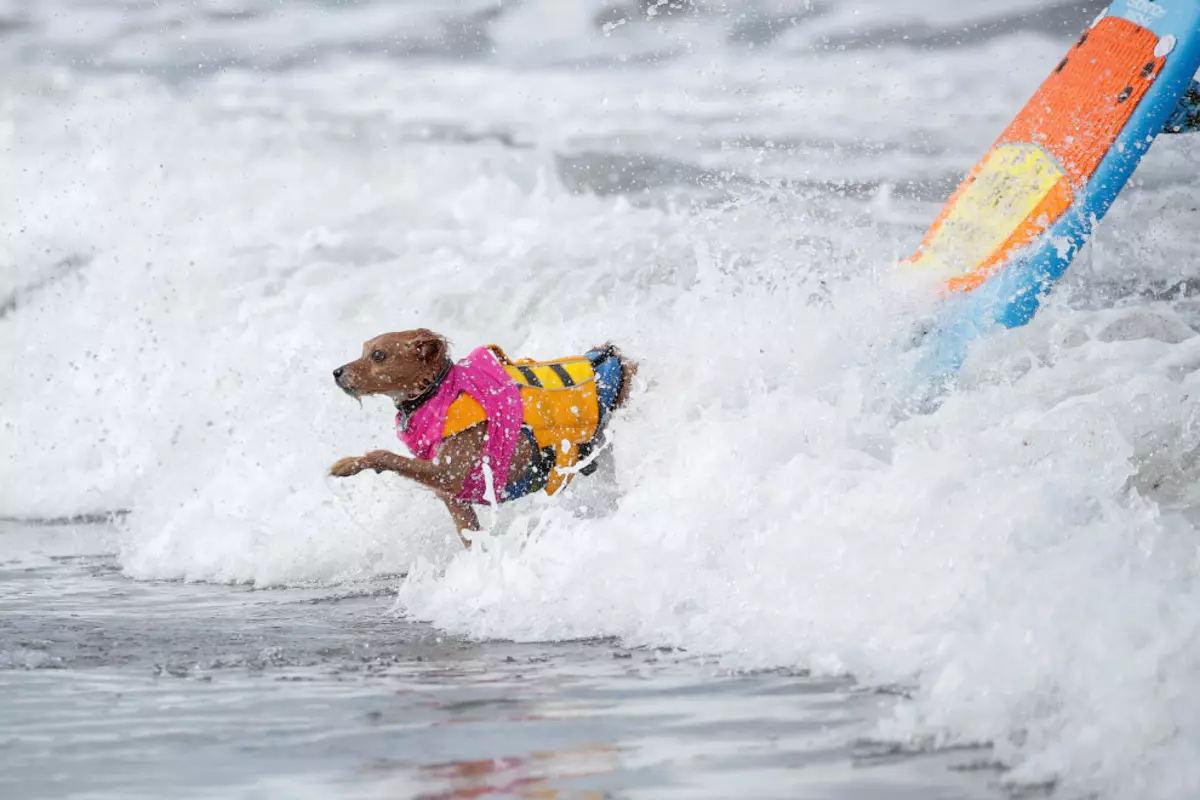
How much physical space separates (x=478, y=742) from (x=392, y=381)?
8.23 feet

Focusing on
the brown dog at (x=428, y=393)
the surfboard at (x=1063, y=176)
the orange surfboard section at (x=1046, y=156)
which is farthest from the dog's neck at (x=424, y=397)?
the orange surfboard section at (x=1046, y=156)

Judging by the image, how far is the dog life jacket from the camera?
5.47 m

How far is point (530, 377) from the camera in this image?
226 inches

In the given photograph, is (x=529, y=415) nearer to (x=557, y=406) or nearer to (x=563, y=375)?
(x=557, y=406)

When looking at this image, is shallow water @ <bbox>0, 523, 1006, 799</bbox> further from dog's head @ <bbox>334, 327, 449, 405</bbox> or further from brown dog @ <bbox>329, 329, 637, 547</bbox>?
dog's head @ <bbox>334, 327, 449, 405</bbox>

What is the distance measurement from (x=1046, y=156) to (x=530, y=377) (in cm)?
350

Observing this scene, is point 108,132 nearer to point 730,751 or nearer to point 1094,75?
point 1094,75

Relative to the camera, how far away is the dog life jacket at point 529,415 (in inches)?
215

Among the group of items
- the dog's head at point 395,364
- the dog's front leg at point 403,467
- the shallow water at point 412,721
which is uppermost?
the dog's head at point 395,364

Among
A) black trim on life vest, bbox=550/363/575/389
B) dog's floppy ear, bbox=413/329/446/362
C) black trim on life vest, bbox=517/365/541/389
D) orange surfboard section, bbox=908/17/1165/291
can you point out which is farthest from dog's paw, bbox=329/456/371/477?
orange surfboard section, bbox=908/17/1165/291

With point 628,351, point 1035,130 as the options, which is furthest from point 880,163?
point 628,351

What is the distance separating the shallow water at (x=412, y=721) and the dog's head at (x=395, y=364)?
3.29ft

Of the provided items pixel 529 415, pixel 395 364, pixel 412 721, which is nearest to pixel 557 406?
pixel 529 415

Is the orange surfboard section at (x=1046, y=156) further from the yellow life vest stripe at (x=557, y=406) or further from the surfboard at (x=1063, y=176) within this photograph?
the yellow life vest stripe at (x=557, y=406)
